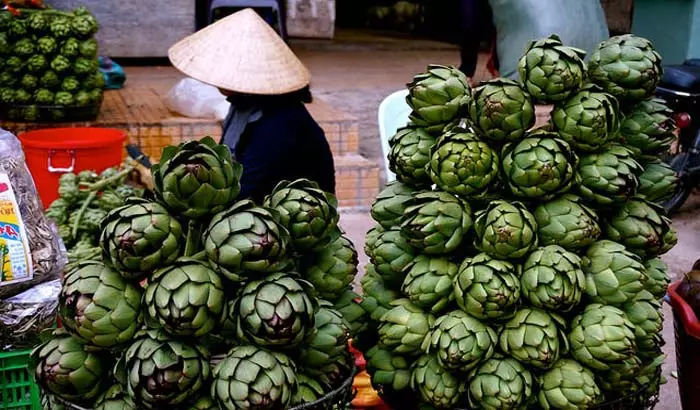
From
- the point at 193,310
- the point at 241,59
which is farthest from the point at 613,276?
the point at 241,59

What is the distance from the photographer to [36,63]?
479 cm

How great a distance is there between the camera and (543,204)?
6.06 ft

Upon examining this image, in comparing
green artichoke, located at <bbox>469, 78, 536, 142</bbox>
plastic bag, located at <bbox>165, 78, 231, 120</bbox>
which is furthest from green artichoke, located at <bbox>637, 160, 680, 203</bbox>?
plastic bag, located at <bbox>165, 78, 231, 120</bbox>

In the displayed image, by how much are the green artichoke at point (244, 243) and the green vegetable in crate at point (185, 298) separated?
0.04 meters

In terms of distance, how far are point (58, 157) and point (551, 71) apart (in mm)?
3002

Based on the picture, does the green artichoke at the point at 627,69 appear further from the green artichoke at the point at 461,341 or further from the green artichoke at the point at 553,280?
the green artichoke at the point at 461,341

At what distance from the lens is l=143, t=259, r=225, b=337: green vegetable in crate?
58.7 inches

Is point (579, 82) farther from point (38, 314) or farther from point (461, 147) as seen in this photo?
point (38, 314)

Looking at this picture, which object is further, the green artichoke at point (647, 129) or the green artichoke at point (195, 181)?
the green artichoke at point (647, 129)

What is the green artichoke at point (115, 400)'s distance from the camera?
158cm

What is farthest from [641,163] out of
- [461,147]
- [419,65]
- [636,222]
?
[419,65]

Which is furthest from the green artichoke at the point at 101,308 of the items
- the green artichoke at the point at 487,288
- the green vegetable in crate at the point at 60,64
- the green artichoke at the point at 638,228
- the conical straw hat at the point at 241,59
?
the green vegetable in crate at the point at 60,64

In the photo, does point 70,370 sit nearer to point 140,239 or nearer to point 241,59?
point 140,239

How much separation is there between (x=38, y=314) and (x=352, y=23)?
1237 centimetres
